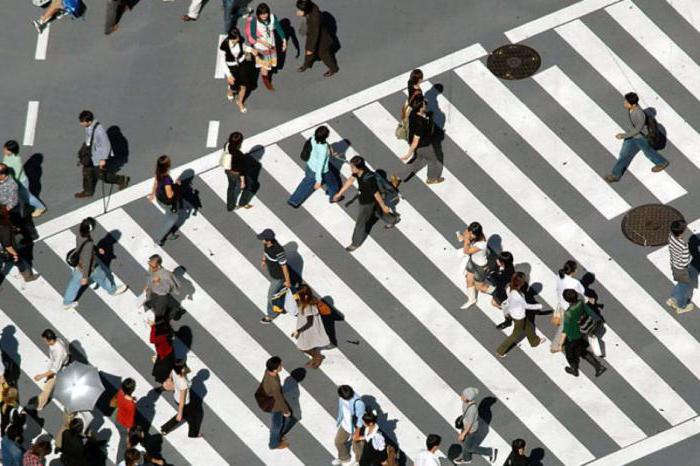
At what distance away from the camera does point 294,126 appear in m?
34.2

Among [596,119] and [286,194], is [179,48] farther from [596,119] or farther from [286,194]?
[596,119]

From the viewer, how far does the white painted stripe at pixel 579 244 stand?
31203mm

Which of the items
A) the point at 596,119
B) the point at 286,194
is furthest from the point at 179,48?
the point at 596,119

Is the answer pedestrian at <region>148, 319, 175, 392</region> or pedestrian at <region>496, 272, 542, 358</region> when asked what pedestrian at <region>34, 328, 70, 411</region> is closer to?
pedestrian at <region>148, 319, 175, 392</region>

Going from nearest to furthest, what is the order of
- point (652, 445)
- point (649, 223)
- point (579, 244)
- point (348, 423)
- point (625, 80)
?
point (348, 423)
point (652, 445)
point (579, 244)
point (649, 223)
point (625, 80)

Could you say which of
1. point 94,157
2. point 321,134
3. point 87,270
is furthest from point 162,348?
point 321,134

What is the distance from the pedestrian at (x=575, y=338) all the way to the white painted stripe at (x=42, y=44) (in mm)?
12445

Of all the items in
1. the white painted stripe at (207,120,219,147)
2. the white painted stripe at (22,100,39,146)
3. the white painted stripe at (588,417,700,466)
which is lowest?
the white painted stripe at (588,417,700,466)

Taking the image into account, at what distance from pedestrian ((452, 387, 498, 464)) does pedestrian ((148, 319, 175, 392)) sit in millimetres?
5260

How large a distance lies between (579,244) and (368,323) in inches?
170

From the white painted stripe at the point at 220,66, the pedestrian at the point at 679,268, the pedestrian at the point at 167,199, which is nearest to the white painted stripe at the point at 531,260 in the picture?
the pedestrian at the point at 679,268

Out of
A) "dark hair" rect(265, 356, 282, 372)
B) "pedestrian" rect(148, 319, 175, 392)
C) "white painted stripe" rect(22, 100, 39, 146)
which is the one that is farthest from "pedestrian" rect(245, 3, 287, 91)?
"dark hair" rect(265, 356, 282, 372)

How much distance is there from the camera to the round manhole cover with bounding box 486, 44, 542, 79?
34.5m

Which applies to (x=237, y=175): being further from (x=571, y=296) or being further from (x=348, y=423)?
(x=571, y=296)
